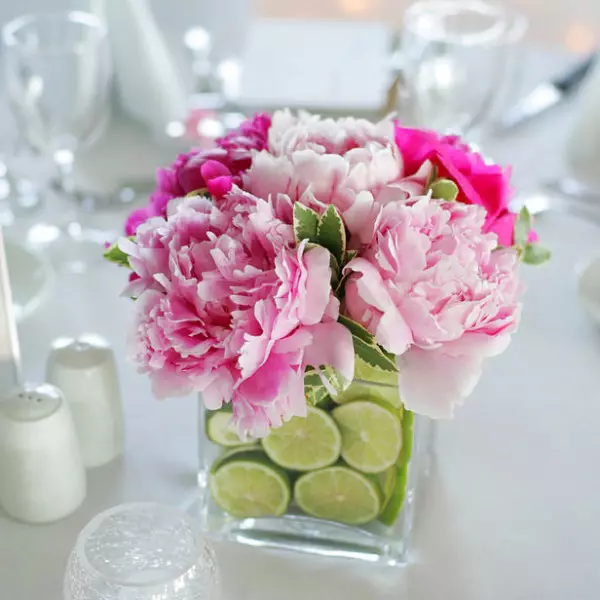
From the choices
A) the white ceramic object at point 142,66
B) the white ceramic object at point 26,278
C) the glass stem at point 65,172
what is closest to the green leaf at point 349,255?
A: the white ceramic object at point 26,278

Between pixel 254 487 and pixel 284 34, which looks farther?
pixel 284 34

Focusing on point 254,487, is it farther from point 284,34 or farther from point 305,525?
point 284,34

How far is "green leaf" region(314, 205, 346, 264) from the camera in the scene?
58cm

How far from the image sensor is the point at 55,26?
3.44ft

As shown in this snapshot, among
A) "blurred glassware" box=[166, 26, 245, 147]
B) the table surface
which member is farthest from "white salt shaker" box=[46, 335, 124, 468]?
"blurred glassware" box=[166, 26, 245, 147]

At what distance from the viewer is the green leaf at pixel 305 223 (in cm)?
57

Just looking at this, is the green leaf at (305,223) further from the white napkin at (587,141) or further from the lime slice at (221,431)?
the white napkin at (587,141)

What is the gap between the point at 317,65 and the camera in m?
1.37

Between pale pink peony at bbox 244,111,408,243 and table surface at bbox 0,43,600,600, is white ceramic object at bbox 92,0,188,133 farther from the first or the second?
pale pink peony at bbox 244,111,408,243

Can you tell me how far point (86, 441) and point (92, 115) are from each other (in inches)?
15.1

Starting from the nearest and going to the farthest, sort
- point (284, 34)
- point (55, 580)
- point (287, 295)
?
point (287, 295) < point (55, 580) < point (284, 34)

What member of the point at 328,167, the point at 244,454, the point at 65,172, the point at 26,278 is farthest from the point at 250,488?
the point at 65,172

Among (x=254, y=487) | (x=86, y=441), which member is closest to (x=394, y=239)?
(x=254, y=487)

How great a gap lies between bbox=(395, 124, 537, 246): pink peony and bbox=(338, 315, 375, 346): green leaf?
103 millimetres
